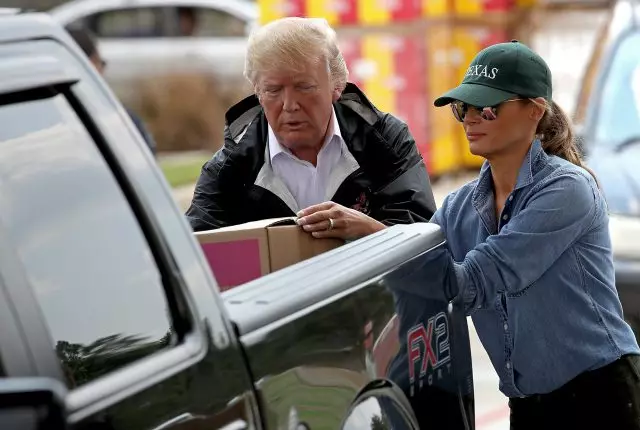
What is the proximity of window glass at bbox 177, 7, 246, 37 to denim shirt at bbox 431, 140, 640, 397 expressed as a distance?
14.1m

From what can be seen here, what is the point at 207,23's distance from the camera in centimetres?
1772

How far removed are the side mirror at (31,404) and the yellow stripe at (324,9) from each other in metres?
12.0

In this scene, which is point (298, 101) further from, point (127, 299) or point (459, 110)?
point (127, 299)

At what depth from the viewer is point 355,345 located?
3086mm

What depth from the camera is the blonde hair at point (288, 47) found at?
13.2 ft

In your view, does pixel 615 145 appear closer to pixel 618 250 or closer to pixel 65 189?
pixel 618 250

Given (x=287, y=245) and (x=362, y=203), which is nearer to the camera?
(x=287, y=245)

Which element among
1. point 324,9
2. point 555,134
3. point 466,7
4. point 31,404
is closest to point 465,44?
point 466,7

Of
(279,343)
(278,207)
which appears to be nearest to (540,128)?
(278,207)

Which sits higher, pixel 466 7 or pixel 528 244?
pixel 528 244

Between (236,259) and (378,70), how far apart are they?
10.4m

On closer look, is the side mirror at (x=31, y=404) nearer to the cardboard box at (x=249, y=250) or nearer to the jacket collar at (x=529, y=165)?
the cardboard box at (x=249, y=250)

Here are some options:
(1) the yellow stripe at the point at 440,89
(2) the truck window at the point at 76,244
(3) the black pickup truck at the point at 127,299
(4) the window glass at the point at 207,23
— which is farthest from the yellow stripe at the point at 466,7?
(2) the truck window at the point at 76,244

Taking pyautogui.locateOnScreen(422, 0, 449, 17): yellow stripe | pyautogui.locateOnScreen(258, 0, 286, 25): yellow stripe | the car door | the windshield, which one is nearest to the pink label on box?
the car door
